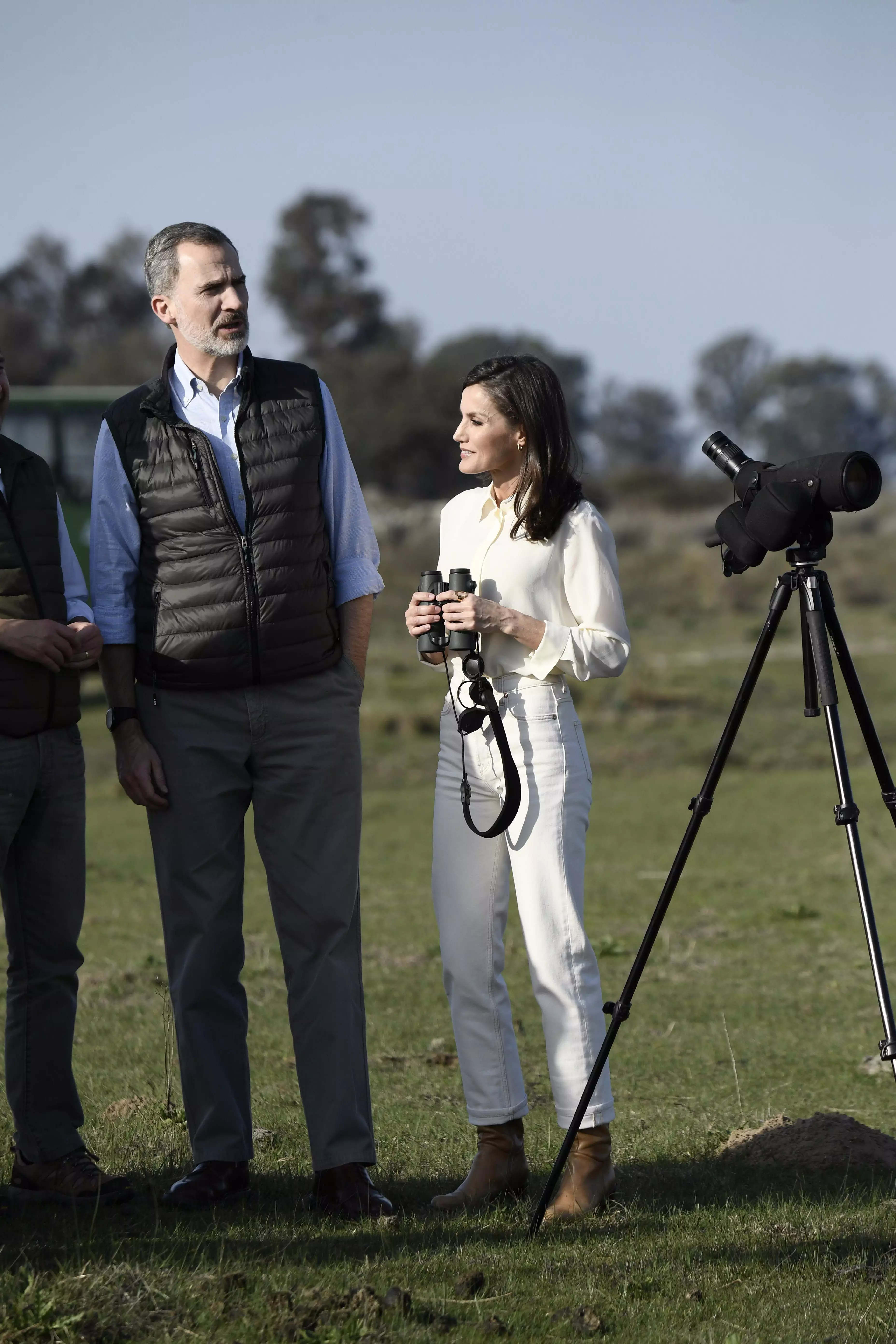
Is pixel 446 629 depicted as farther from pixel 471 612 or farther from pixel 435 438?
pixel 435 438

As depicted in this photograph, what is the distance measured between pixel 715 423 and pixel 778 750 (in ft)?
294

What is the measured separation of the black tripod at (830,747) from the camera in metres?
3.50

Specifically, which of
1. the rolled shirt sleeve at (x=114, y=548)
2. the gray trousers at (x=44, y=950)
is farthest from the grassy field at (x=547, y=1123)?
the rolled shirt sleeve at (x=114, y=548)

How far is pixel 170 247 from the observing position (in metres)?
3.93

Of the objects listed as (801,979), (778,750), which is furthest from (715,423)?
(801,979)

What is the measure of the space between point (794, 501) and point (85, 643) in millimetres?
1697

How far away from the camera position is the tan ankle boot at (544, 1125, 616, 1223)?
3734 millimetres

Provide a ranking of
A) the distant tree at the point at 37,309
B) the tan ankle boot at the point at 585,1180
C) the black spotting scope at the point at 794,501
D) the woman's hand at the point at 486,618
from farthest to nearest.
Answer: the distant tree at the point at 37,309, the woman's hand at the point at 486,618, the tan ankle boot at the point at 585,1180, the black spotting scope at the point at 794,501

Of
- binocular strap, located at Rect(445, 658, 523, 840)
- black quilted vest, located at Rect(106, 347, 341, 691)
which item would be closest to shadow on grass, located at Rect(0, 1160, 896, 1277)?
binocular strap, located at Rect(445, 658, 523, 840)

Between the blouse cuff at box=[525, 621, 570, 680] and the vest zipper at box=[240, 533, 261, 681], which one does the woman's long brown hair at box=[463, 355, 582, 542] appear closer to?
the blouse cuff at box=[525, 621, 570, 680]

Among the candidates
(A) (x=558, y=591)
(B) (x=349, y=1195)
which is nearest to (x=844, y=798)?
(A) (x=558, y=591)

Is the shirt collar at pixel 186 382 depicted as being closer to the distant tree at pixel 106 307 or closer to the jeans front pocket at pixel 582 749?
the jeans front pocket at pixel 582 749

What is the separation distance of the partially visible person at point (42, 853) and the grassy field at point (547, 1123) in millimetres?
195

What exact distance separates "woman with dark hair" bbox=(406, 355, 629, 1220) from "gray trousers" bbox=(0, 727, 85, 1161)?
3.00 feet
